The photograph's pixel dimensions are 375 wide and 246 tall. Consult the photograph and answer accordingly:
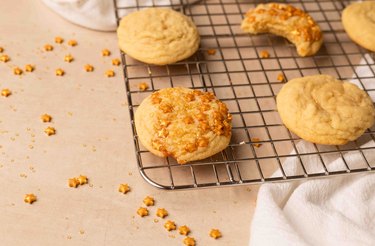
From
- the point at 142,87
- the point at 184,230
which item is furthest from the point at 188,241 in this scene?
the point at 142,87

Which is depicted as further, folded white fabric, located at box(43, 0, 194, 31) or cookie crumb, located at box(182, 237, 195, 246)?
folded white fabric, located at box(43, 0, 194, 31)

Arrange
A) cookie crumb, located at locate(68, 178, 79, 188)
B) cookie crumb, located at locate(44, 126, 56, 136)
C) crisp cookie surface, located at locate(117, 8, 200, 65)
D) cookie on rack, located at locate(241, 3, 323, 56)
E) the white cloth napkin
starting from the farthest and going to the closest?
1. cookie on rack, located at locate(241, 3, 323, 56)
2. crisp cookie surface, located at locate(117, 8, 200, 65)
3. cookie crumb, located at locate(44, 126, 56, 136)
4. cookie crumb, located at locate(68, 178, 79, 188)
5. the white cloth napkin

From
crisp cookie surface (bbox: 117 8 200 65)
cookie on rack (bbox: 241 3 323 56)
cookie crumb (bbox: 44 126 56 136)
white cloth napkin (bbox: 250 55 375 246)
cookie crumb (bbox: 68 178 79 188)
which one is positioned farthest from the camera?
cookie on rack (bbox: 241 3 323 56)

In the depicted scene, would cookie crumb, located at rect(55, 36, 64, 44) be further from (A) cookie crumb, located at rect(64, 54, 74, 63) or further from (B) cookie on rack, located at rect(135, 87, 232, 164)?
(B) cookie on rack, located at rect(135, 87, 232, 164)

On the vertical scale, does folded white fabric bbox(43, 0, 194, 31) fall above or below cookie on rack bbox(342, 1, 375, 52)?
above

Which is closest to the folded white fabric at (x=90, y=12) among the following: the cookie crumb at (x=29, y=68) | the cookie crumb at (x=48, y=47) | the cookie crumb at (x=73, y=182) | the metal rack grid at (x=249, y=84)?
the metal rack grid at (x=249, y=84)

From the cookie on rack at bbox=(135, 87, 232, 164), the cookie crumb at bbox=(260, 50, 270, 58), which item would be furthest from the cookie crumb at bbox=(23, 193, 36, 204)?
the cookie crumb at bbox=(260, 50, 270, 58)

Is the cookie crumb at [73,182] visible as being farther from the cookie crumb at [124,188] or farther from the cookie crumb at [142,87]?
the cookie crumb at [142,87]

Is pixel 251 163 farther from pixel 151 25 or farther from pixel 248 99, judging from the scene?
pixel 151 25
